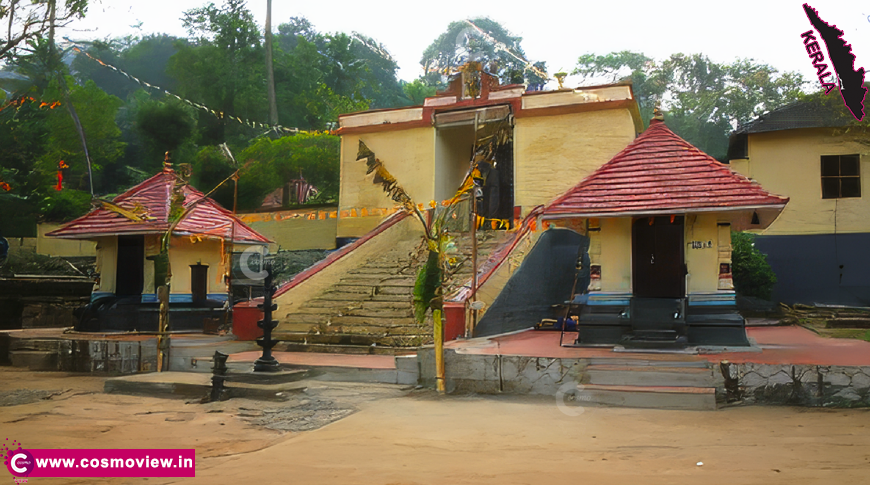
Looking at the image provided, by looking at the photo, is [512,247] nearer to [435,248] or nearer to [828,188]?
[435,248]

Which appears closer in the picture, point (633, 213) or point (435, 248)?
point (435, 248)

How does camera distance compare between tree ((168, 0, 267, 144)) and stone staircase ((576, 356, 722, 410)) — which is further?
tree ((168, 0, 267, 144))

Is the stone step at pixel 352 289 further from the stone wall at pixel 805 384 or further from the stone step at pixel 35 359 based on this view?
the stone wall at pixel 805 384

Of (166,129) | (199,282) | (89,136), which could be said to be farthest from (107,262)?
(89,136)

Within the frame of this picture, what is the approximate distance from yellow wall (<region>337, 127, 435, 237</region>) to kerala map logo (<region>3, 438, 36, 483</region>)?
14673mm

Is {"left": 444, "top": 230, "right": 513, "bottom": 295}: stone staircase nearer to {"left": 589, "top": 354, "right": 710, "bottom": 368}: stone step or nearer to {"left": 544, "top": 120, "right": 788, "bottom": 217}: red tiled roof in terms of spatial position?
{"left": 544, "top": 120, "right": 788, "bottom": 217}: red tiled roof

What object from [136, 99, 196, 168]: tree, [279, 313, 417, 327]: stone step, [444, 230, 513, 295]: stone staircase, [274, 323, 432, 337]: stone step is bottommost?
[274, 323, 432, 337]: stone step

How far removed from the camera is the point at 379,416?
7742 millimetres

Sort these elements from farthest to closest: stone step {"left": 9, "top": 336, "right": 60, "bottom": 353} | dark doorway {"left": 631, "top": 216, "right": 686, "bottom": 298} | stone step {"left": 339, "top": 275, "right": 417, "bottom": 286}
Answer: stone step {"left": 339, "top": 275, "right": 417, "bottom": 286} < stone step {"left": 9, "top": 336, "right": 60, "bottom": 353} < dark doorway {"left": 631, "top": 216, "right": 686, "bottom": 298}

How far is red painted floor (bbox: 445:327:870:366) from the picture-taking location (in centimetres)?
897

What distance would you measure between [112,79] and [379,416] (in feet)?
153

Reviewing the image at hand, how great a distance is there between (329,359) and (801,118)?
51.1 feet

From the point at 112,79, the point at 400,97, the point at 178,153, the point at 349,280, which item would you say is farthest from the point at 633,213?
the point at 112,79

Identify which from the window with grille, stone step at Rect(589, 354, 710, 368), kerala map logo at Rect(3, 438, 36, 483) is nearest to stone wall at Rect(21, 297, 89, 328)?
kerala map logo at Rect(3, 438, 36, 483)
